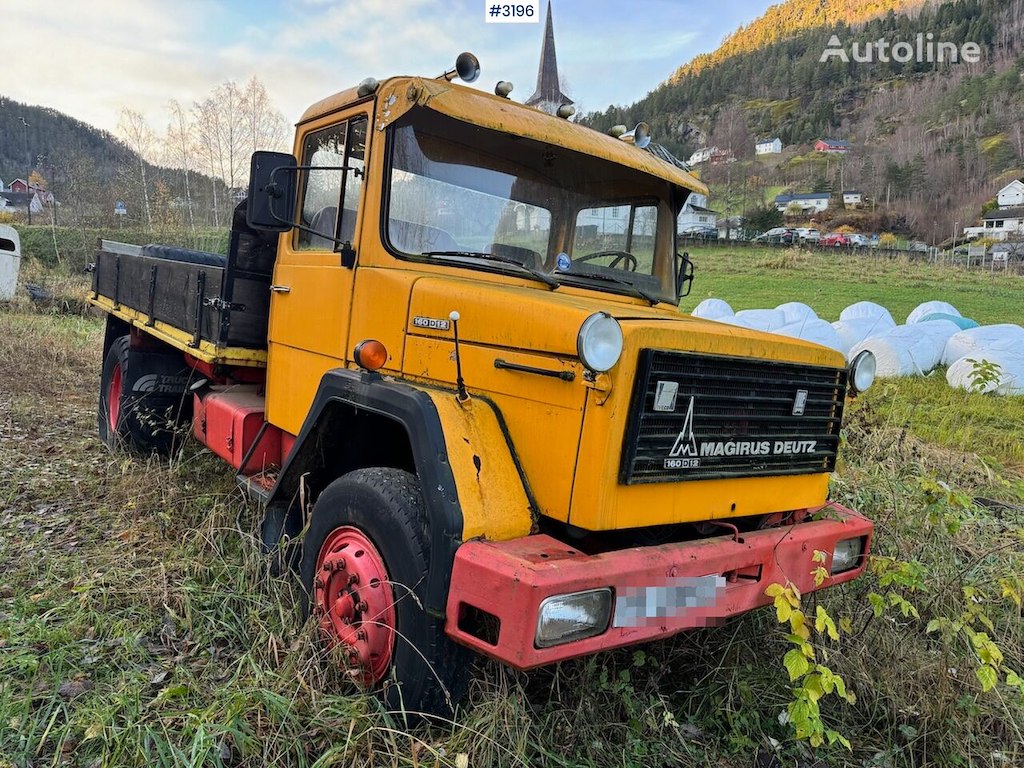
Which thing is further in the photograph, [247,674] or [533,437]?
[247,674]

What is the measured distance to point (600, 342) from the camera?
2.24m

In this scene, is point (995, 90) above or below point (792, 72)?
below

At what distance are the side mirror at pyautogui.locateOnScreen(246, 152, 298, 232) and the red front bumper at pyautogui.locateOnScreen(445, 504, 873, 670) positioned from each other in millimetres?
1875

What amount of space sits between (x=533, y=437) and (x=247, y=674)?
1507 mm

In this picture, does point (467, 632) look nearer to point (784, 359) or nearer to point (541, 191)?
point (784, 359)

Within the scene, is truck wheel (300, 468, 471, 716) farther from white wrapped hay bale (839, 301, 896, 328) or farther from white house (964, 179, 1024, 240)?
white house (964, 179, 1024, 240)

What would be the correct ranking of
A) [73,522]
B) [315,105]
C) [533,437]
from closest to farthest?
[533,437], [315,105], [73,522]

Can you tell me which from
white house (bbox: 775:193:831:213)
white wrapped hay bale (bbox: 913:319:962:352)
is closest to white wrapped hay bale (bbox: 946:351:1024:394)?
white wrapped hay bale (bbox: 913:319:962:352)

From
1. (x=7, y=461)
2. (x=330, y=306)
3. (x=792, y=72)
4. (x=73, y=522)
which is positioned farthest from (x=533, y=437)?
(x=792, y=72)


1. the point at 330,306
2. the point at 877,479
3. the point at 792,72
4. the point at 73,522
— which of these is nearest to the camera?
the point at 330,306

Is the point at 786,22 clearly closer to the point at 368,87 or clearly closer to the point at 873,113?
the point at 873,113

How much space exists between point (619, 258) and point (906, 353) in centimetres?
930

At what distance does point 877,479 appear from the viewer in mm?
4988

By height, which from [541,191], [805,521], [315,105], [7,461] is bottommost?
[7,461]
